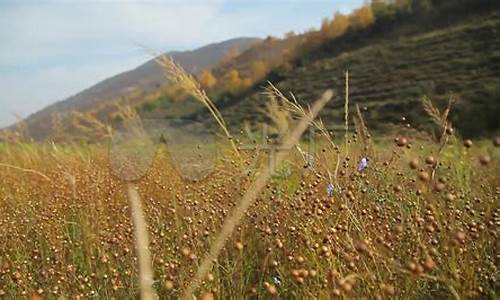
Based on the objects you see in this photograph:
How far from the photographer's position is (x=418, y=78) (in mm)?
32469

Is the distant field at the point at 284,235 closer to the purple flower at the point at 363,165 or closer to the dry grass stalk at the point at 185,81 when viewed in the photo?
the purple flower at the point at 363,165

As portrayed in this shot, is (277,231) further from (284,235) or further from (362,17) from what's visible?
(362,17)

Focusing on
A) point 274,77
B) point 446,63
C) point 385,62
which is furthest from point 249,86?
point 446,63

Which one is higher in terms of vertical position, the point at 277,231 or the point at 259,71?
the point at 277,231

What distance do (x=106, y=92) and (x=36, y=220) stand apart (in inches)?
5897

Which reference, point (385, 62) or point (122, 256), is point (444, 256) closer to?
point (122, 256)

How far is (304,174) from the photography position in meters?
2.56

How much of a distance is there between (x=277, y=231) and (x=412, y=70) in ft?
113

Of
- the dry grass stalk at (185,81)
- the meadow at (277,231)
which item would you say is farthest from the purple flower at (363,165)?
the dry grass stalk at (185,81)

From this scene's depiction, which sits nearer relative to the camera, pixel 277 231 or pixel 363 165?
pixel 277 231

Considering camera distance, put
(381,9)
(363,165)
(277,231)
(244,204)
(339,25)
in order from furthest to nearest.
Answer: (339,25) → (381,9) → (363,165) → (277,231) → (244,204)

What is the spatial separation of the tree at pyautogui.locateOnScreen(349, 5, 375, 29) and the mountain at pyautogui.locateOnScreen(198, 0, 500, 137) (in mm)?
755

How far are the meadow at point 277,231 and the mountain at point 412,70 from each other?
1888 cm

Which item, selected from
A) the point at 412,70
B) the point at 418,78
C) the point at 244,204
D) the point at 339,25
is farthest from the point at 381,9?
the point at 244,204
